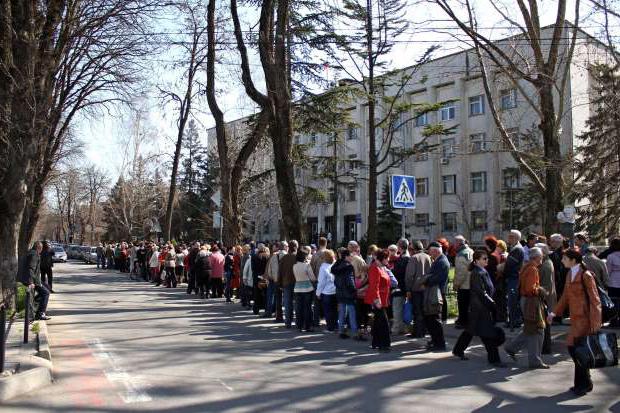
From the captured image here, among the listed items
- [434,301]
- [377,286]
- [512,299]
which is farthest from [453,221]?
[377,286]

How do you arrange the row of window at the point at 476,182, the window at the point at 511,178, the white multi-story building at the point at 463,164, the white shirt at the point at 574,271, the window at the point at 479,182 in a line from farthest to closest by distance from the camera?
the window at the point at 479,182 < the row of window at the point at 476,182 < the window at the point at 511,178 < the white multi-story building at the point at 463,164 < the white shirt at the point at 574,271

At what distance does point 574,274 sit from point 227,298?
1324 centimetres

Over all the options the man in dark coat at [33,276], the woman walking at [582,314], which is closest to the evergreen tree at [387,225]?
the man in dark coat at [33,276]

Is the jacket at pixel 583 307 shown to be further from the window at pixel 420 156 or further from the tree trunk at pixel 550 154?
the window at pixel 420 156

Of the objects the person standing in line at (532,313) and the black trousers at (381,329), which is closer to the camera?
the person standing in line at (532,313)

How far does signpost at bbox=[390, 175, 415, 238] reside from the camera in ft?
43.2

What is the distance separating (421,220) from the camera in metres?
54.2

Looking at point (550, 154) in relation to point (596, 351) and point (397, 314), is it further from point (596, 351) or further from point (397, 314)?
point (596, 351)

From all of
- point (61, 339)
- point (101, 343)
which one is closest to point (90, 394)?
point (101, 343)

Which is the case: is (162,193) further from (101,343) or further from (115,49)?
(101,343)

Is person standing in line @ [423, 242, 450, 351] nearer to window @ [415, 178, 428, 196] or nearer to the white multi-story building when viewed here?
the white multi-story building

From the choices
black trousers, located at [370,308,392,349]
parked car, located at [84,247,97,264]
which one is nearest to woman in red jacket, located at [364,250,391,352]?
black trousers, located at [370,308,392,349]

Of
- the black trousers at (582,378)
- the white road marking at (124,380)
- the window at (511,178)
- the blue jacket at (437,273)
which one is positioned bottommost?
the white road marking at (124,380)

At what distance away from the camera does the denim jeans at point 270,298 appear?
49.7 ft
